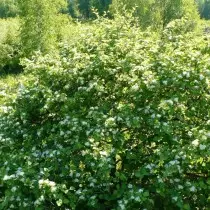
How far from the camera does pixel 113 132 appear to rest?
22.8 ft

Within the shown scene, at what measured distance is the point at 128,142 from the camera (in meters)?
7.66

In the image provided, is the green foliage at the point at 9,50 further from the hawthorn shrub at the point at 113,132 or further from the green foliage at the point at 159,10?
the hawthorn shrub at the point at 113,132

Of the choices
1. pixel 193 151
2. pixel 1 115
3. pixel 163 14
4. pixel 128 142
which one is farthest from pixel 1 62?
pixel 193 151

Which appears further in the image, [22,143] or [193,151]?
[22,143]

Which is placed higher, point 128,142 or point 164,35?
point 164,35

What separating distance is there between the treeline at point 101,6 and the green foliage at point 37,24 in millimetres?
1903

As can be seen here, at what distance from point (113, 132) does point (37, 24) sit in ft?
64.6

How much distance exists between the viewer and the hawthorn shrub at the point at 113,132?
21.4 ft

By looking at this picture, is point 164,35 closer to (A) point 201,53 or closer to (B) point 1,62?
(A) point 201,53

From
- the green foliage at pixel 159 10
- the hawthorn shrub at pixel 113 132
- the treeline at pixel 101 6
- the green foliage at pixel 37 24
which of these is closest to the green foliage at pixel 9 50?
the treeline at pixel 101 6

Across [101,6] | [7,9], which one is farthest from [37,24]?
[7,9]

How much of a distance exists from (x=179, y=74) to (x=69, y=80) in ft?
8.45

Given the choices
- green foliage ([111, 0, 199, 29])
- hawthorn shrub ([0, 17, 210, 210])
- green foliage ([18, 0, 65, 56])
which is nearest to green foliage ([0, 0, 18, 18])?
green foliage ([111, 0, 199, 29])

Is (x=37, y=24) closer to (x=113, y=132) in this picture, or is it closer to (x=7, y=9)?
(x=113, y=132)
